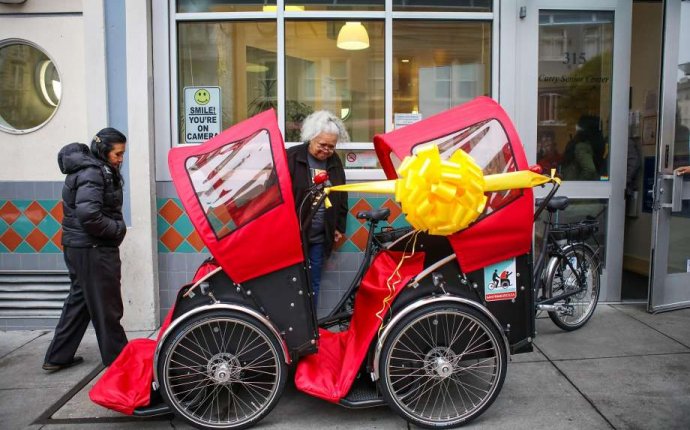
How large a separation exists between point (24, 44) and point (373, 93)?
3.35 meters

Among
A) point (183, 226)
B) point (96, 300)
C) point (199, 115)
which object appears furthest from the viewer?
point (199, 115)

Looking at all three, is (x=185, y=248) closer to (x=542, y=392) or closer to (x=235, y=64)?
(x=235, y=64)

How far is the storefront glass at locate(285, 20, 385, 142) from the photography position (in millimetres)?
5508

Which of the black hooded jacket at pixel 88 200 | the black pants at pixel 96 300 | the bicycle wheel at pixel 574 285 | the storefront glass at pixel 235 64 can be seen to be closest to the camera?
the black hooded jacket at pixel 88 200

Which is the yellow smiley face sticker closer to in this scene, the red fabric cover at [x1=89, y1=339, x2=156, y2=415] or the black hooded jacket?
the black hooded jacket

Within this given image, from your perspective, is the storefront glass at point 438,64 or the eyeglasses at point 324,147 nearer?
the eyeglasses at point 324,147

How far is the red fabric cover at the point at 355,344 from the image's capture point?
10.5ft

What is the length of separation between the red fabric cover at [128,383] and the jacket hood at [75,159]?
127 centimetres

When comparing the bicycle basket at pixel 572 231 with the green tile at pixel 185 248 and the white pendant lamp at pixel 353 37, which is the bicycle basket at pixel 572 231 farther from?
the green tile at pixel 185 248

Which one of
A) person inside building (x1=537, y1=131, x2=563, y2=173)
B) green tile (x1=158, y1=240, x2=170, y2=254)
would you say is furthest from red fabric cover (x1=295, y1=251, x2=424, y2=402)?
person inside building (x1=537, y1=131, x2=563, y2=173)

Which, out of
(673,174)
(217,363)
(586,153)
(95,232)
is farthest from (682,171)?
(95,232)

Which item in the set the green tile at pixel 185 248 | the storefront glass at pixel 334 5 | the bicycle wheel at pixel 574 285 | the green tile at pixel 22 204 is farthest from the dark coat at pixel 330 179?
the green tile at pixel 22 204

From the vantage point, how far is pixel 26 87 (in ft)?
17.3

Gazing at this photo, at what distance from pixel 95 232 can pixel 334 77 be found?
292cm
